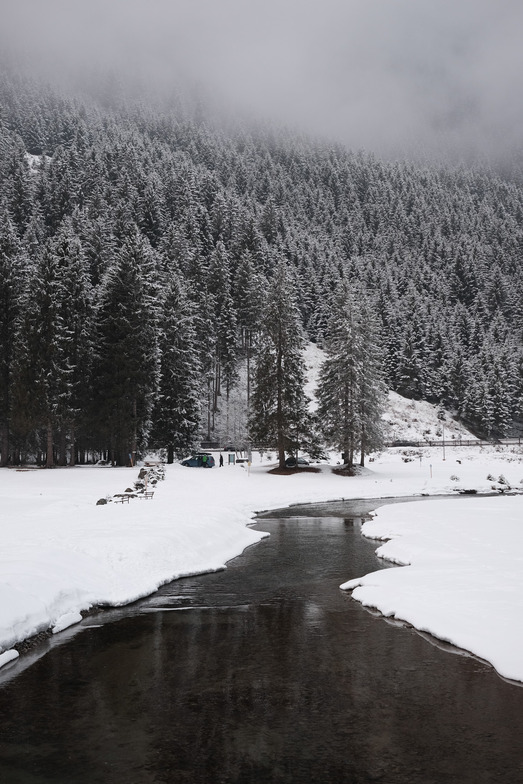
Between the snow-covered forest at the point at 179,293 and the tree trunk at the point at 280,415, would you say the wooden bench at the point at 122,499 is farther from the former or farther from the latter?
the tree trunk at the point at 280,415

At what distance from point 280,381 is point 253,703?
42.1 metres

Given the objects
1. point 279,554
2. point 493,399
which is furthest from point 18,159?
point 279,554

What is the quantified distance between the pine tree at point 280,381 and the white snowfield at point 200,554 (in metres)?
12.5

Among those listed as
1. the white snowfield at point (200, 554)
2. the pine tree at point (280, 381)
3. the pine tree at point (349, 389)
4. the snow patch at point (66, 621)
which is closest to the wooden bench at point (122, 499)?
the white snowfield at point (200, 554)

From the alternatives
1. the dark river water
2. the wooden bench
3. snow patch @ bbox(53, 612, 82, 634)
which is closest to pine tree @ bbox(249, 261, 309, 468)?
the wooden bench

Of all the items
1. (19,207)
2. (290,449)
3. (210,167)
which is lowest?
(290,449)

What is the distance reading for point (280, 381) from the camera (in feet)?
166

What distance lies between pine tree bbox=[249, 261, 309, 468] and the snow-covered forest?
1866mm

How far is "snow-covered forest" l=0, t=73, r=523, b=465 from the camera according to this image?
4666 centimetres

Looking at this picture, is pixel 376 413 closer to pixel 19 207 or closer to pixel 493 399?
pixel 493 399

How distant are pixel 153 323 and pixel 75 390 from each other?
8884mm

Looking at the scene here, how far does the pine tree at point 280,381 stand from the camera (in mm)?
50312

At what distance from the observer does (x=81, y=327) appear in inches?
1855

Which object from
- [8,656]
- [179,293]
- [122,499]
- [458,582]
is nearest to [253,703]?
[8,656]
